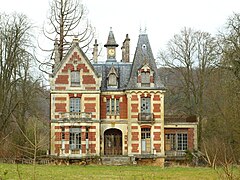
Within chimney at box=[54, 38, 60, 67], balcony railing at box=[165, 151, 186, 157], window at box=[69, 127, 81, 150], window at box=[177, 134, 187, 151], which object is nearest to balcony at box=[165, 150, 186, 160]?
balcony railing at box=[165, 151, 186, 157]

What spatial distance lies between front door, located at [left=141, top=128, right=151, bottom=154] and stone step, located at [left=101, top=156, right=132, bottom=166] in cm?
170

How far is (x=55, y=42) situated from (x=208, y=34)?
14.2 meters

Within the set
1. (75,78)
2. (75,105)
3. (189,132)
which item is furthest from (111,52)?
(189,132)

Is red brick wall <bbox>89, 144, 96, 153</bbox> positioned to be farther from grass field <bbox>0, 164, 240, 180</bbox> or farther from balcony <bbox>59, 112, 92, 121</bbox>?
grass field <bbox>0, 164, 240, 180</bbox>

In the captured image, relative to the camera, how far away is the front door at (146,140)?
112ft

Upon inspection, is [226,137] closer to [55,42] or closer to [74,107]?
[74,107]

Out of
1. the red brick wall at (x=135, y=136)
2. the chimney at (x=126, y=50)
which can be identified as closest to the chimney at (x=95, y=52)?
the chimney at (x=126, y=50)

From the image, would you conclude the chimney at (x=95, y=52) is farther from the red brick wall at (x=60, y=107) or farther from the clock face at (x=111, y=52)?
the red brick wall at (x=60, y=107)

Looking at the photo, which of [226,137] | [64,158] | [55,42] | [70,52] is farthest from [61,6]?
[226,137]

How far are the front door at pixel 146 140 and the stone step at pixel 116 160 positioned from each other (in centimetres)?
170

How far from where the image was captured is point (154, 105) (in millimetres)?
34219

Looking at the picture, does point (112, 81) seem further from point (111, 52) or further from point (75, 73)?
point (111, 52)

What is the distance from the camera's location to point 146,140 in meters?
34.2

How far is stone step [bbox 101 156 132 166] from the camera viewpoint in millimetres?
32375
